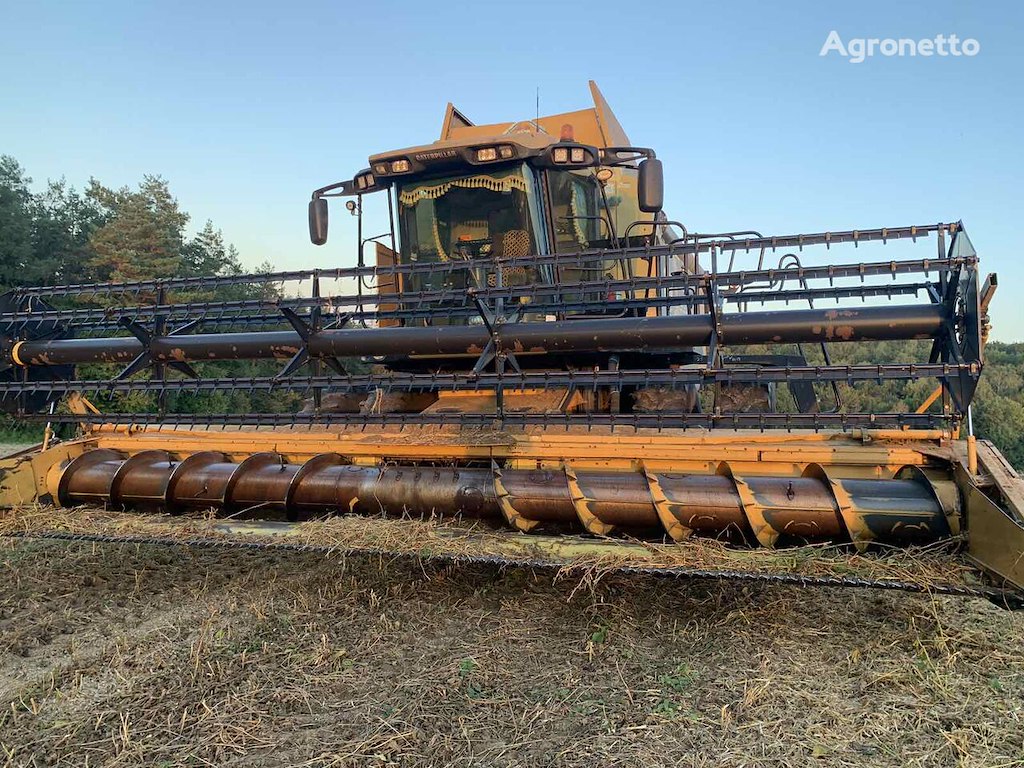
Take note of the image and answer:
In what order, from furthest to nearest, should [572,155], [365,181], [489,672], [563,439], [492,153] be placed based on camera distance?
[365,181] < [492,153] < [572,155] < [563,439] < [489,672]

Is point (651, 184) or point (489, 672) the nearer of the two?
point (489, 672)

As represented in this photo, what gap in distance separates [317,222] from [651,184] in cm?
300

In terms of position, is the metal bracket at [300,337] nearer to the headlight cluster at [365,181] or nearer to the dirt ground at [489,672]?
the dirt ground at [489,672]

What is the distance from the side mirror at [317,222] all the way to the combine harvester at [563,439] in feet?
3.31

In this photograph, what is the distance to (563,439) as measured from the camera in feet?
12.6

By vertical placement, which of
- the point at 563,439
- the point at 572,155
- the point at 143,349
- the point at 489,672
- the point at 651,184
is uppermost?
the point at 572,155

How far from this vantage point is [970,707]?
7.99 feet

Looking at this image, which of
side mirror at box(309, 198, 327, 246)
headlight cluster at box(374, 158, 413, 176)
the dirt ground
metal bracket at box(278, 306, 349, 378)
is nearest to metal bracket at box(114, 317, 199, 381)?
metal bracket at box(278, 306, 349, 378)

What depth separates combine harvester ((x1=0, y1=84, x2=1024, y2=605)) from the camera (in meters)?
3.05

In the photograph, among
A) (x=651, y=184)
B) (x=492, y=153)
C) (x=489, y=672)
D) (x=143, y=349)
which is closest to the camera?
(x=489, y=672)

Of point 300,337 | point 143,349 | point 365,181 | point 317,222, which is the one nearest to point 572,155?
point 365,181

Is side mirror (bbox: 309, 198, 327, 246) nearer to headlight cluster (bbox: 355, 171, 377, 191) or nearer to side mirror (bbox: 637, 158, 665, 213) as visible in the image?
headlight cluster (bbox: 355, 171, 377, 191)

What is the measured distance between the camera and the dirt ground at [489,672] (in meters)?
2.23

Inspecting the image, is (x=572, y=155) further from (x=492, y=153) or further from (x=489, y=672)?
(x=489, y=672)
